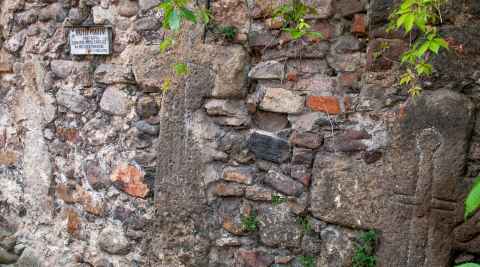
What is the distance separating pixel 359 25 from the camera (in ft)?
5.83

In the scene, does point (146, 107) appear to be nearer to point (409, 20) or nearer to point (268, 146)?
point (268, 146)

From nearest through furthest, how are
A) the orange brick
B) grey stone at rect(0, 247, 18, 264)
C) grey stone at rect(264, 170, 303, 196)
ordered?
A: the orange brick → grey stone at rect(264, 170, 303, 196) → grey stone at rect(0, 247, 18, 264)

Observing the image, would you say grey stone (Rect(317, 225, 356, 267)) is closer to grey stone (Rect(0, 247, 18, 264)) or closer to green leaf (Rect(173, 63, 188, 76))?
green leaf (Rect(173, 63, 188, 76))

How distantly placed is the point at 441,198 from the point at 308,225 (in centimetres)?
55

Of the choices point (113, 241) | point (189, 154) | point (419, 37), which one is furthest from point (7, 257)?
point (419, 37)

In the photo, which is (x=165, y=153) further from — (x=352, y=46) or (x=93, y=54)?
(x=352, y=46)

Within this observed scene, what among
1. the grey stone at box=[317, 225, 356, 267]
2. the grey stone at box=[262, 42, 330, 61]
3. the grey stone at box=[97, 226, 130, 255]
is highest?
the grey stone at box=[262, 42, 330, 61]

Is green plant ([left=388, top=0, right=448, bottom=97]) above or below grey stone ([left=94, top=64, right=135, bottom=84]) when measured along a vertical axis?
above

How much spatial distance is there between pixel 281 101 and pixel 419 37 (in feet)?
1.98

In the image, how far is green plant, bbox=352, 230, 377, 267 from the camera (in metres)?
1.78

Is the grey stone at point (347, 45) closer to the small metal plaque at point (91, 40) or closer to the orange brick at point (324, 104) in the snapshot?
the orange brick at point (324, 104)

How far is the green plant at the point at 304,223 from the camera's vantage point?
193cm

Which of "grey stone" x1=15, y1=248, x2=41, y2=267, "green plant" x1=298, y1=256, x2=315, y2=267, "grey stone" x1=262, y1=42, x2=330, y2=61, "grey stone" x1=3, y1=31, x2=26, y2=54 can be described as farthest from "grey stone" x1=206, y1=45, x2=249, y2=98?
"grey stone" x1=15, y1=248, x2=41, y2=267

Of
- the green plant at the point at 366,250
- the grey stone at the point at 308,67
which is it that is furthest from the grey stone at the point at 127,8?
the green plant at the point at 366,250
